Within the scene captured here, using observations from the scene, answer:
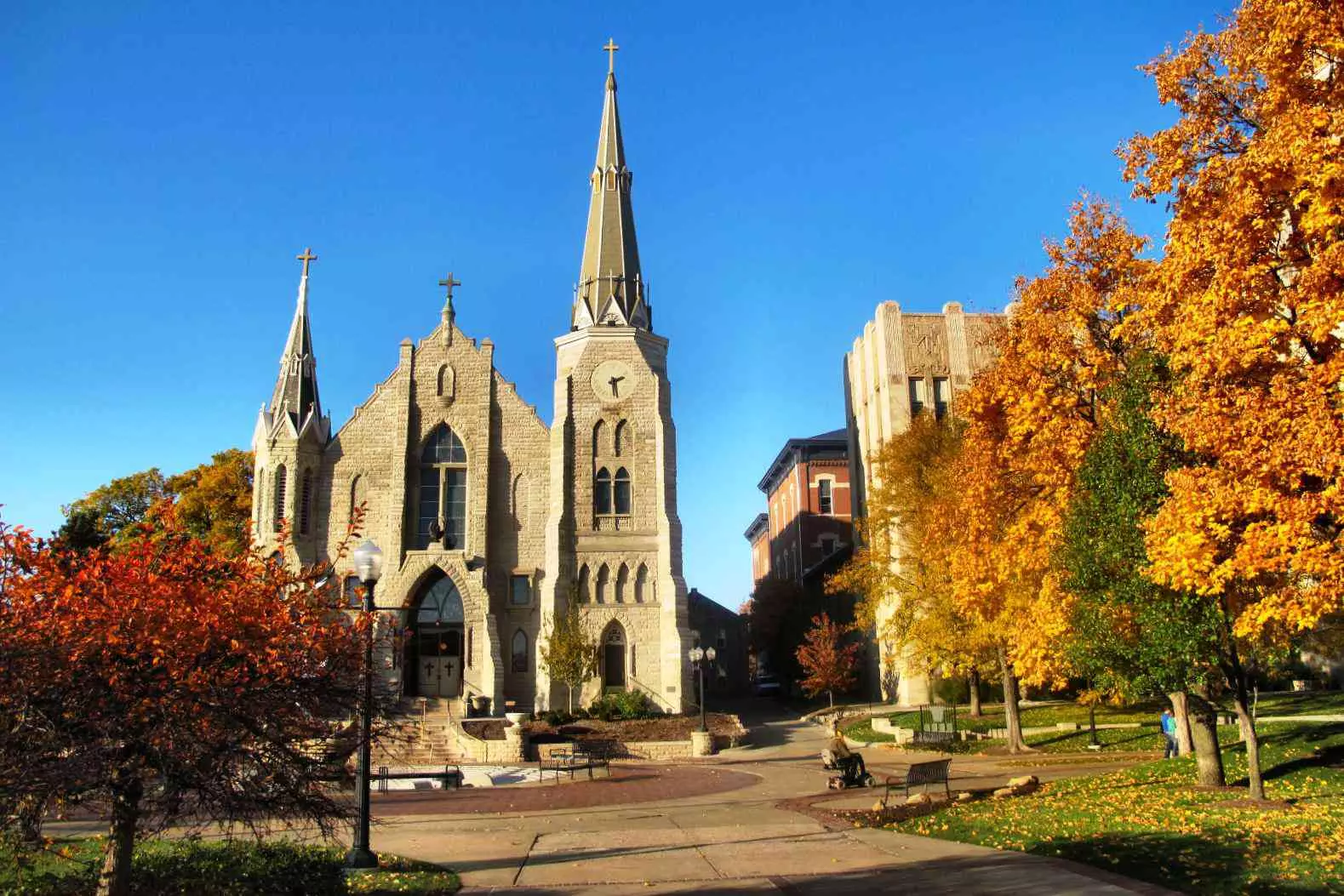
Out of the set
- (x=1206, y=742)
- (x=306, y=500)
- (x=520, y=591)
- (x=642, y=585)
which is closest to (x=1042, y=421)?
(x=1206, y=742)

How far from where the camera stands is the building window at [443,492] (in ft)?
135

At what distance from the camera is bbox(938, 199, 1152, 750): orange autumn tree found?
19703 mm

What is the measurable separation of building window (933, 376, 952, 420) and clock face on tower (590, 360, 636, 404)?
45.5ft

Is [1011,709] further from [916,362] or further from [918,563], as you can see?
[916,362]

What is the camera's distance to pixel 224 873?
10.2 m

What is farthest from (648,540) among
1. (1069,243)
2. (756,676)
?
(756,676)

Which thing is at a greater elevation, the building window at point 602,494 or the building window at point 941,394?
the building window at point 941,394

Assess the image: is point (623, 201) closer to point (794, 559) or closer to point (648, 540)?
point (648, 540)

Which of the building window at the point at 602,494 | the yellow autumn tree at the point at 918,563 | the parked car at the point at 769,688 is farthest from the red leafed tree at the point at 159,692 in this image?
the parked car at the point at 769,688

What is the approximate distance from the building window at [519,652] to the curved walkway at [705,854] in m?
19.5

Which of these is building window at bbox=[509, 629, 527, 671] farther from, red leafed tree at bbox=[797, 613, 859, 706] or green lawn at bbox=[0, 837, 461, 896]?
green lawn at bbox=[0, 837, 461, 896]

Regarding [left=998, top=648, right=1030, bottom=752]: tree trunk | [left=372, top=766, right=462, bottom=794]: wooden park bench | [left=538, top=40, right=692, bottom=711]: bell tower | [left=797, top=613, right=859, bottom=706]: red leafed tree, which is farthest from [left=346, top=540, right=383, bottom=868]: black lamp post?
[left=797, top=613, right=859, bottom=706]: red leafed tree

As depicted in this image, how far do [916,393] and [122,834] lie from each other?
40.3 metres

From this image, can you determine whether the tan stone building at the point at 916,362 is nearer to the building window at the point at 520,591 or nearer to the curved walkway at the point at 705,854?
the building window at the point at 520,591
